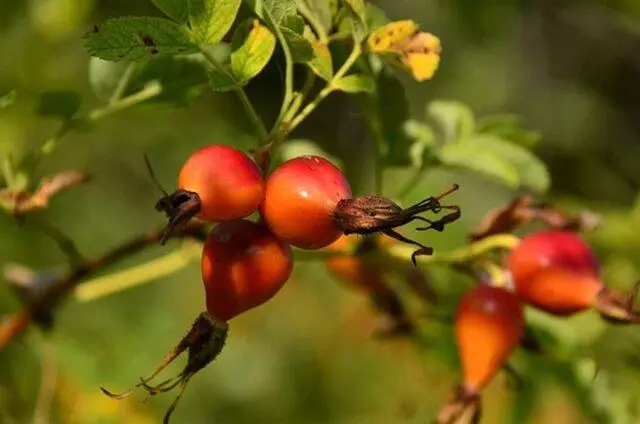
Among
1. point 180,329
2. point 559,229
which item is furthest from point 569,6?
point 559,229

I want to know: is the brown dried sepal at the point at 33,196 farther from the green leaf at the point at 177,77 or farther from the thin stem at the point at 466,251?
the thin stem at the point at 466,251

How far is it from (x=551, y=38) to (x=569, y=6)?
493mm

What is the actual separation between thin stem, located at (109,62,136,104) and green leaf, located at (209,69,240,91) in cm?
29

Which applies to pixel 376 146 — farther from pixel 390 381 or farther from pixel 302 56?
pixel 390 381

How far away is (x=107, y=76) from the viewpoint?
118 cm

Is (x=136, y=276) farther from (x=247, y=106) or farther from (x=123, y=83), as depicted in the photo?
(x=247, y=106)

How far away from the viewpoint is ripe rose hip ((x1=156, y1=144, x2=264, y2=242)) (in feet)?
2.72

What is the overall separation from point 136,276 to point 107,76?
269 mm

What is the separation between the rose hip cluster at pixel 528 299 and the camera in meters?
1.09

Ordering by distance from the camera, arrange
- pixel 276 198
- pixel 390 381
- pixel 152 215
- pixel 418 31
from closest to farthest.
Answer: pixel 276 198 < pixel 418 31 < pixel 390 381 < pixel 152 215

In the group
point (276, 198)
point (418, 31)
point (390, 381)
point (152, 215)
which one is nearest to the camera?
point (276, 198)

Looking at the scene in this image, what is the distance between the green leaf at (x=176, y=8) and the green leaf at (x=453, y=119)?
19.7 inches

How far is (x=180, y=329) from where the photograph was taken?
2230mm

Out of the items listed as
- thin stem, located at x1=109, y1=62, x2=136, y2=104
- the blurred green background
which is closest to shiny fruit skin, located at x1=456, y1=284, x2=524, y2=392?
the blurred green background
